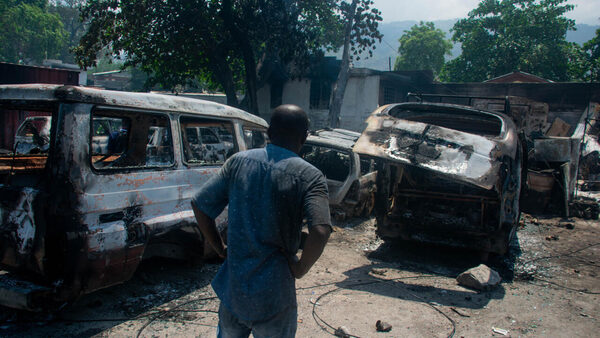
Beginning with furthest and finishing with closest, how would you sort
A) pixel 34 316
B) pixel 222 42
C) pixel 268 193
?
pixel 222 42
pixel 34 316
pixel 268 193

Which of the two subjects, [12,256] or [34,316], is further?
[34,316]

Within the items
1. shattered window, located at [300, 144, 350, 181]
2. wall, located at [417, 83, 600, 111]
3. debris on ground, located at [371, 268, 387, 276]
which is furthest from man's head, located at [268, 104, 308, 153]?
wall, located at [417, 83, 600, 111]

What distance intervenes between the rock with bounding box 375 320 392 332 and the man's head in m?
2.26

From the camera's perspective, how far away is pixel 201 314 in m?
3.61

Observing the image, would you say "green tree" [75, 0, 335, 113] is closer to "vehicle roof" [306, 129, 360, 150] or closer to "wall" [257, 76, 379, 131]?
"wall" [257, 76, 379, 131]

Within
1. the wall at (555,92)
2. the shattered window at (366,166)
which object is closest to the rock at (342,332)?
the shattered window at (366,166)

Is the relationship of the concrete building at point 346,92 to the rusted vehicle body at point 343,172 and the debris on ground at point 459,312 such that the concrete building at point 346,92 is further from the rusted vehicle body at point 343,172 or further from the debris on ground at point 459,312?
the debris on ground at point 459,312

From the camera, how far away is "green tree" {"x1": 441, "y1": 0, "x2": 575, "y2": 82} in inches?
1166

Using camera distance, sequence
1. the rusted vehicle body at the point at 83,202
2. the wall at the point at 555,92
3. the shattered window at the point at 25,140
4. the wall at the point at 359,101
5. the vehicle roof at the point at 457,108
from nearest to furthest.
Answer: the rusted vehicle body at the point at 83,202 < the shattered window at the point at 25,140 < the vehicle roof at the point at 457,108 < the wall at the point at 555,92 < the wall at the point at 359,101

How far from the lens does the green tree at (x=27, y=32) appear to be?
121 feet

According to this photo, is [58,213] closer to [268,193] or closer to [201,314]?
[201,314]

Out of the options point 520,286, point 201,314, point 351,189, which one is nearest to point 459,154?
point 520,286

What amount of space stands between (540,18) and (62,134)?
123ft

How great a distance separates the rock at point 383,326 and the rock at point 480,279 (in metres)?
1.57
